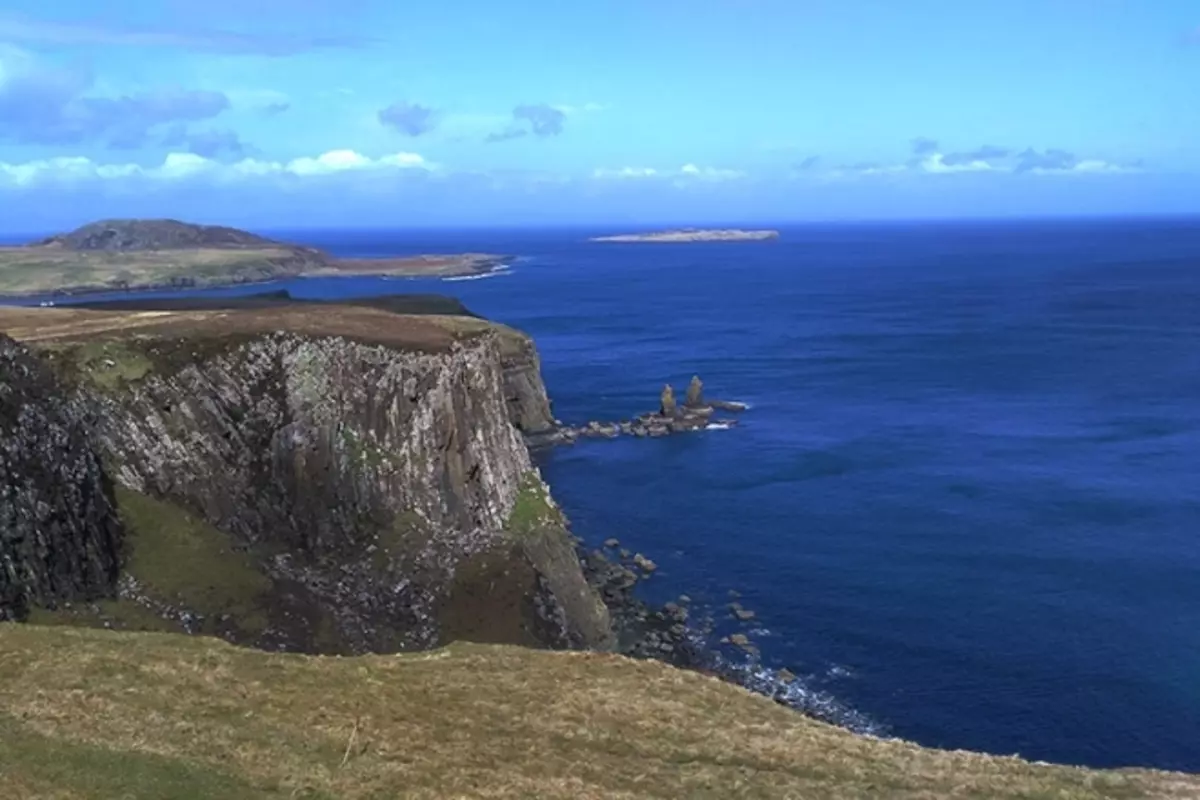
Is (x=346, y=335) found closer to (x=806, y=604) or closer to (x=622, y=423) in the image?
(x=806, y=604)

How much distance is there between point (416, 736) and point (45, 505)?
1203 inches

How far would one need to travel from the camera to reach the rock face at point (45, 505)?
154 ft

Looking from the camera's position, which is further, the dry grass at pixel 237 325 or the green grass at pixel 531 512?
the green grass at pixel 531 512

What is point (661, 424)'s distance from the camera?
399 feet

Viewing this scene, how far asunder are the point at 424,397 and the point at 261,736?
140ft

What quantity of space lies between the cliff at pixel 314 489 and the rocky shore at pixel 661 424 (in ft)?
142

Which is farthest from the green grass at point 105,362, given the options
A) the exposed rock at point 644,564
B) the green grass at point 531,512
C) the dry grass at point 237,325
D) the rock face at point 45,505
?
the exposed rock at point 644,564

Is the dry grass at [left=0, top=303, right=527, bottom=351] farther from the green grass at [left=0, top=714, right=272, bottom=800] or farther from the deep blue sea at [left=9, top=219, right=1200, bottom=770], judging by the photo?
the green grass at [left=0, top=714, right=272, bottom=800]

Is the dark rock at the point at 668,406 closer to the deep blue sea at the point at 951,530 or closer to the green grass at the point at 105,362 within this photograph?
the deep blue sea at the point at 951,530

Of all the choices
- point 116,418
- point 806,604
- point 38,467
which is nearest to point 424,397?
point 116,418

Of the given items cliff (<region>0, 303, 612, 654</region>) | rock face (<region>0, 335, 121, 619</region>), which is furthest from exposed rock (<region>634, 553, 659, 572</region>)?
rock face (<region>0, 335, 121, 619</region>)

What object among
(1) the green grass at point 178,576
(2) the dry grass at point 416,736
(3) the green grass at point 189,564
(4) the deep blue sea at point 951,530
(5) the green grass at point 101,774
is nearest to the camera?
(5) the green grass at point 101,774

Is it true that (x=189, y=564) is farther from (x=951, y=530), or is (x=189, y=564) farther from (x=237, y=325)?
(x=951, y=530)

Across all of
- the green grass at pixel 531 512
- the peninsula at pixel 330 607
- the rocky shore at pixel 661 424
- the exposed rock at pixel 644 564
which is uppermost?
the peninsula at pixel 330 607
